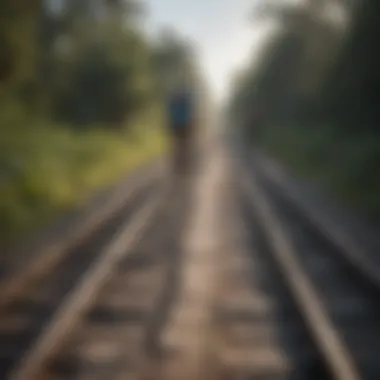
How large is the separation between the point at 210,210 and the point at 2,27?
5.79 metres

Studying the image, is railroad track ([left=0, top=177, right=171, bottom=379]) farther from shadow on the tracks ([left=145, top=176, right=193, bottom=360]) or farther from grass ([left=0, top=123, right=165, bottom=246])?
grass ([left=0, top=123, right=165, bottom=246])

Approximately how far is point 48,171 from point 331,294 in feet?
33.9

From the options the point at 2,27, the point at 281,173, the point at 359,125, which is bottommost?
the point at 281,173

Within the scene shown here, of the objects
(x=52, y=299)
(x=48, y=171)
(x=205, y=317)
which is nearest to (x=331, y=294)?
(x=205, y=317)

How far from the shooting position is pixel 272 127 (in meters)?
54.3

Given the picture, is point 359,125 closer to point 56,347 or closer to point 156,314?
point 156,314

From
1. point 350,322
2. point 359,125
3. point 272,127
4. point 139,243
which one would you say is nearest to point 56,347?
point 350,322

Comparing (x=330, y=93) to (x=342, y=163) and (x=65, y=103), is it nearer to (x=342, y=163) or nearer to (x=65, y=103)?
(x=342, y=163)

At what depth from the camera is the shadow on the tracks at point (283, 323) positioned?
5.13 meters

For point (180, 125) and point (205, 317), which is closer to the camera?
point (205, 317)

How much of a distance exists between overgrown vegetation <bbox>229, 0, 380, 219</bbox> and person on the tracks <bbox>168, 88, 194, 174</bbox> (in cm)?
436

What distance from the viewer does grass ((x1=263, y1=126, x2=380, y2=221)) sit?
49.2 ft

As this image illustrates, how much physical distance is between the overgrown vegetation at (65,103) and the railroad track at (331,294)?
4.49 m

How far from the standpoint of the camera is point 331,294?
7383mm
